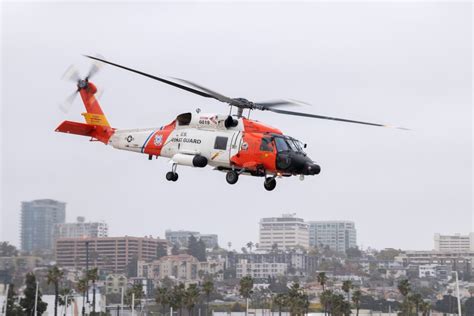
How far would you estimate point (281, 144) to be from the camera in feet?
152

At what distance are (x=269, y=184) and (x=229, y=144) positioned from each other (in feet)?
7.85

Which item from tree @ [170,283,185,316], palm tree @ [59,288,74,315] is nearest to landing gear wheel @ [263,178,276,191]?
tree @ [170,283,185,316]

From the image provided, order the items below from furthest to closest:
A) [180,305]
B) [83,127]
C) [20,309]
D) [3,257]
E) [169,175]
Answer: [3,257]
[180,305]
[20,309]
[83,127]
[169,175]

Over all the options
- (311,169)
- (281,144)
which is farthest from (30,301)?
(311,169)

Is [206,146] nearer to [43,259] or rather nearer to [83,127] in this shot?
[83,127]

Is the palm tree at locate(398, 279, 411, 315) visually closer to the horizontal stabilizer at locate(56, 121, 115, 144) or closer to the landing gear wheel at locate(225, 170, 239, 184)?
the horizontal stabilizer at locate(56, 121, 115, 144)

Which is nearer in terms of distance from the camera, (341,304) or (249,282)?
(341,304)

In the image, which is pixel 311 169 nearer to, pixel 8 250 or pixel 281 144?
pixel 281 144

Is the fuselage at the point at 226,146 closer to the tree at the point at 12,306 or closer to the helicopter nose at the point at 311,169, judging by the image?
the helicopter nose at the point at 311,169

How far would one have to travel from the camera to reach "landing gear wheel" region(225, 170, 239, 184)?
154 ft

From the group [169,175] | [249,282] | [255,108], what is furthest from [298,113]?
[249,282]

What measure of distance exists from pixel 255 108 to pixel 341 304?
104 meters

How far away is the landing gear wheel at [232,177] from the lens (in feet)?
154

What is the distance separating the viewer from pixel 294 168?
150 ft
